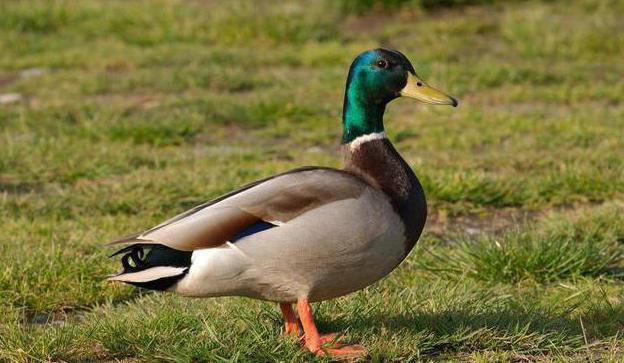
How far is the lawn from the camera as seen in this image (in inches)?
174

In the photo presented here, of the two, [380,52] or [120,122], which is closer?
[380,52]

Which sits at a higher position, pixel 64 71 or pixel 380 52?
pixel 380 52

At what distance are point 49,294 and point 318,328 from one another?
4.09ft

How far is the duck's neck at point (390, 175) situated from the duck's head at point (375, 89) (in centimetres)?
6

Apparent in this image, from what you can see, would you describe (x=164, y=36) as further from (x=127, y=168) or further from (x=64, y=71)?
(x=127, y=168)

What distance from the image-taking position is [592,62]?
33.3 ft

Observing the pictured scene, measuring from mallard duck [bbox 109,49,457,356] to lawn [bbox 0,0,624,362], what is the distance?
0.23m

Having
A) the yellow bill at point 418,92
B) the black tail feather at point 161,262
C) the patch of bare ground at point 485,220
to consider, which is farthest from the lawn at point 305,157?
the yellow bill at point 418,92

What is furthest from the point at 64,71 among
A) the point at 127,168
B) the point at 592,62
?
the point at 592,62

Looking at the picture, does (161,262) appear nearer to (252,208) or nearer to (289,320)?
(252,208)

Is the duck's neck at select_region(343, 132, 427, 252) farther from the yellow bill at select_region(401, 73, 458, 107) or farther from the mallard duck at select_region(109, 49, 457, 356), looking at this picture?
the yellow bill at select_region(401, 73, 458, 107)

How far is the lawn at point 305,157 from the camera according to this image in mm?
4410

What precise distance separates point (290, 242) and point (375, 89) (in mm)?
788

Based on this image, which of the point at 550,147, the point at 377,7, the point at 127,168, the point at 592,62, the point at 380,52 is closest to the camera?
the point at 380,52
